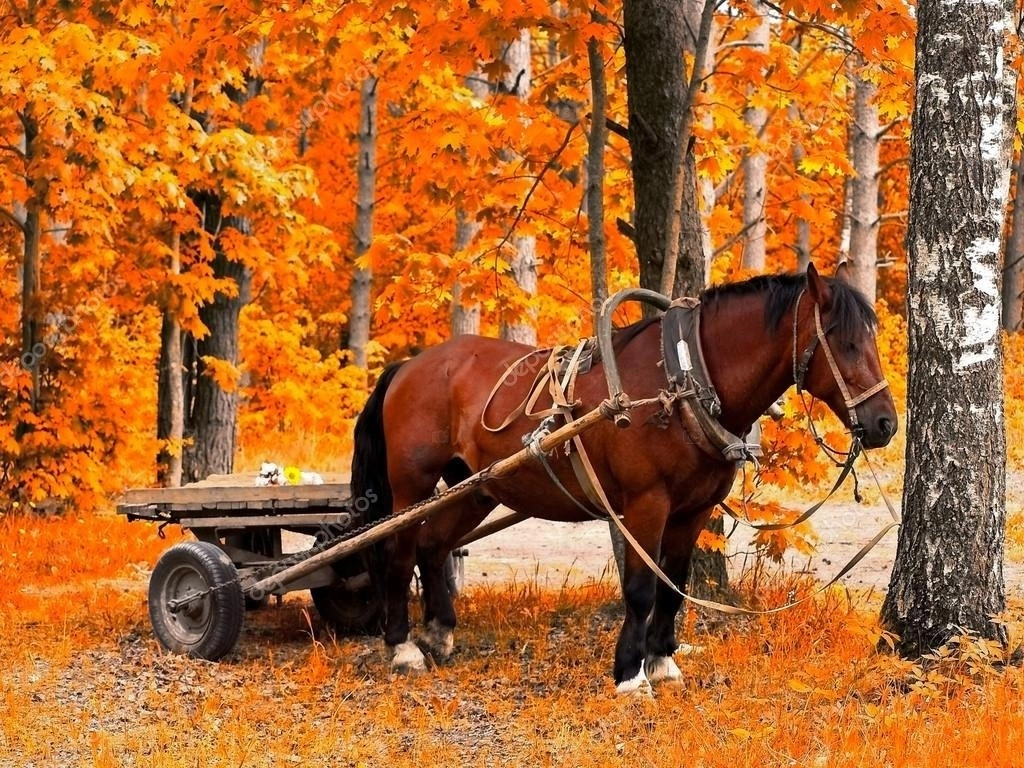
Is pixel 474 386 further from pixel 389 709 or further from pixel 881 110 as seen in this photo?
pixel 881 110

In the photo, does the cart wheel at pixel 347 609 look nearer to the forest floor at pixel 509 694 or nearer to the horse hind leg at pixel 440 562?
the forest floor at pixel 509 694

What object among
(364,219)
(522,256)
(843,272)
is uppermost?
(364,219)

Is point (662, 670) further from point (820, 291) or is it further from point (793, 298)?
point (820, 291)

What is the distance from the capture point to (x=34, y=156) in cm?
1278

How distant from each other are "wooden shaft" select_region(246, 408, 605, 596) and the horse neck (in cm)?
58

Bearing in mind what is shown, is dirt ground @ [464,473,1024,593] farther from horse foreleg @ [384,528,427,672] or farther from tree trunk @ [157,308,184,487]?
tree trunk @ [157,308,184,487]

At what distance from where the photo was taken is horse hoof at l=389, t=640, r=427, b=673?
7.31 meters

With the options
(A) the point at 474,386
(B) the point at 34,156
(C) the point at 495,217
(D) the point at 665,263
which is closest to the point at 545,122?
(C) the point at 495,217

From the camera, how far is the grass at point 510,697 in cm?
539

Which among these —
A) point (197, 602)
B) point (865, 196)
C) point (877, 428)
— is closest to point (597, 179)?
point (877, 428)

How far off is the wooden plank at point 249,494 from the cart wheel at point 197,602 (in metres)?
0.29

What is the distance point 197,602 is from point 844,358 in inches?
148

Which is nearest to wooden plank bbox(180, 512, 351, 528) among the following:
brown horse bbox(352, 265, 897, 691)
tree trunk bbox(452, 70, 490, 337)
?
brown horse bbox(352, 265, 897, 691)

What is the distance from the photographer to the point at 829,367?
19.4 ft
